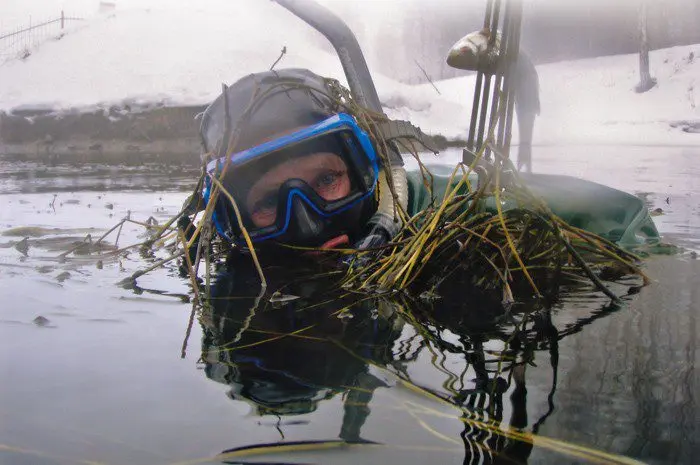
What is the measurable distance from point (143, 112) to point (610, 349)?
19602 mm

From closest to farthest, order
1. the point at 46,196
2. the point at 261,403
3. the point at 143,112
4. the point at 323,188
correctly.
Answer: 1. the point at 261,403
2. the point at 323,188
3. the point at 46,196
4. the point at 143,112

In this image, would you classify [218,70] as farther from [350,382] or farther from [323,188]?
[350,382]

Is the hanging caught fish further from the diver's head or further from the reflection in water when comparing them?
the reflection in water

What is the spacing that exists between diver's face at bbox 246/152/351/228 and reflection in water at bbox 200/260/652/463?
0.73m

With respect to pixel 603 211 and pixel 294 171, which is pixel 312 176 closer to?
pixel 294 171

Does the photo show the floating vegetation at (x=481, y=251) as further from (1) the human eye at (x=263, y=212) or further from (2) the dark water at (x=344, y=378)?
(1) the human eye at (x=263, y=212)

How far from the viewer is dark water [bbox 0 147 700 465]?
2.91ft

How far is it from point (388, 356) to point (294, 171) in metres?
1.41

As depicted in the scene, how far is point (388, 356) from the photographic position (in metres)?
1.29

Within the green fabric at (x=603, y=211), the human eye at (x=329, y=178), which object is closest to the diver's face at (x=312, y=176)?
the human eye at (x=329, y=178)

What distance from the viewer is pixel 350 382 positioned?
1.14m

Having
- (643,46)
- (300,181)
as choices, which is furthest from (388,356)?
(643,46)

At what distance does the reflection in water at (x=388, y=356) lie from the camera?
95 centimetres

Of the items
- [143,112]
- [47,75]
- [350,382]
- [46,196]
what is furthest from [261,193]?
[47,75]
